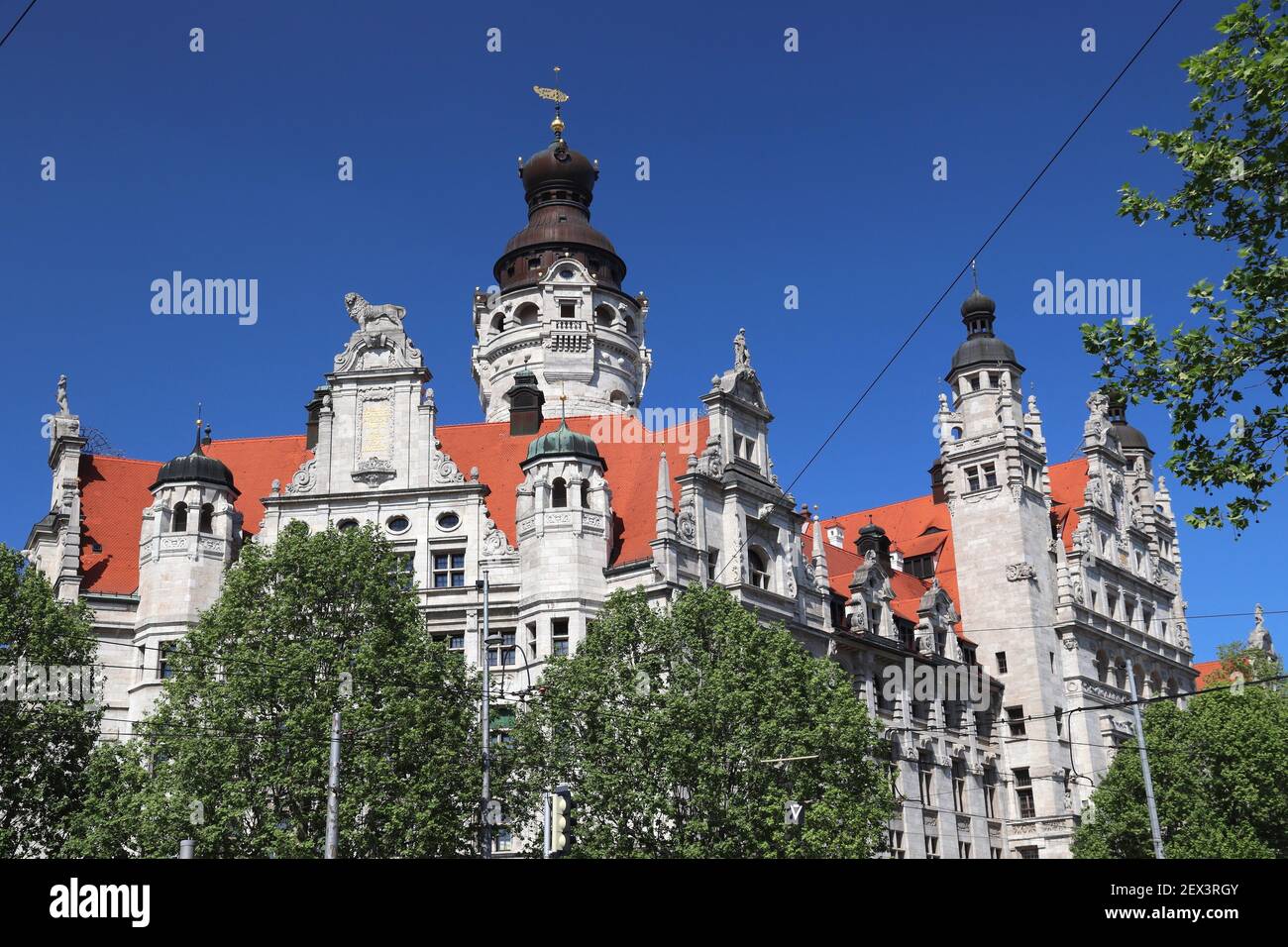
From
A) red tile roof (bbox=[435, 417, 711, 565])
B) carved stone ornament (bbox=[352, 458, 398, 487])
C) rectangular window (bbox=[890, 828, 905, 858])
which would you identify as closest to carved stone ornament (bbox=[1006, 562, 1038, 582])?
rectangular window (bbox=[890, 828, 905, 858])

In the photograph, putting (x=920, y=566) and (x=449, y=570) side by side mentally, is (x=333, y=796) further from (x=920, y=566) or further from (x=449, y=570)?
(x=920, y=566)

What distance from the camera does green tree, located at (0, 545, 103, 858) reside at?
142 feet

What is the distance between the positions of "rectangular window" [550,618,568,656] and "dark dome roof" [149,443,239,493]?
1431cm

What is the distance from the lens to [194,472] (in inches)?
2173

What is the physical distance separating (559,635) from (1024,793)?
96.3 feet

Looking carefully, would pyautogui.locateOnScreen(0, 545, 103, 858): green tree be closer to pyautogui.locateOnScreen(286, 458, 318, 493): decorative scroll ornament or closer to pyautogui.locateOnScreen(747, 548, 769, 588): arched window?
pyautogui.locateOnScreen(286, 458, 318, 493): decorative scroll ornament

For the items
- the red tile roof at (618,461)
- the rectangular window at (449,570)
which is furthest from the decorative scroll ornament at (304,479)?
the red tile roof at (618,461)

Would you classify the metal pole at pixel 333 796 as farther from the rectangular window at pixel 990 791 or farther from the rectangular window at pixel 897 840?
the rectangular window at pixel 990 791

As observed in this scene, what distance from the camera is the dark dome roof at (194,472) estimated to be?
181 feet

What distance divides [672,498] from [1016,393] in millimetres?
29255

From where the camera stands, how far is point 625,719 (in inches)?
1721

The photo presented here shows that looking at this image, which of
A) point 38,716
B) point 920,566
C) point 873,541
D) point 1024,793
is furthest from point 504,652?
point 920,566
